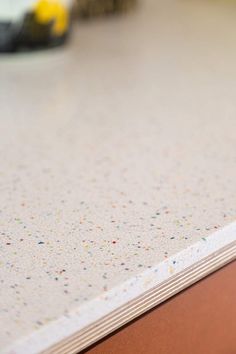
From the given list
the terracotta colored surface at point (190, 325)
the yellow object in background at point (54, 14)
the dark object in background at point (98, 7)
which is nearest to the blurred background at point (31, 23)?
the yellow object in background at point (54, 14)

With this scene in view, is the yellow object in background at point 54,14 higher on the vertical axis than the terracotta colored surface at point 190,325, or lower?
higher

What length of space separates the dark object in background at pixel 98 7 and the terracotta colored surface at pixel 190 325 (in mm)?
723

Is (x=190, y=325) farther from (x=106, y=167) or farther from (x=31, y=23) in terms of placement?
(x=31, y=23)

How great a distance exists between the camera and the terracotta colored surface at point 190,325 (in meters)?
0.46

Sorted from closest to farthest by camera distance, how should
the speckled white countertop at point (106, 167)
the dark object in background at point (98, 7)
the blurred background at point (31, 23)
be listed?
the speckled white countertop at point (106, 167) → the blurred background at point (31, 23) → the dark object in background at point (98, 7)

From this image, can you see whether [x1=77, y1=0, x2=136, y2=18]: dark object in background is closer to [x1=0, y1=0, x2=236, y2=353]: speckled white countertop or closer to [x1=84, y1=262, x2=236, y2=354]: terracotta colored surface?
[x1=0, y1=0, x2=236, y2=353]: speckled white countertop

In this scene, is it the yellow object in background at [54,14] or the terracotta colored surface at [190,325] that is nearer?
the terracotta colored surface at [190,325]

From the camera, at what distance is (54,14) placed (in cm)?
88

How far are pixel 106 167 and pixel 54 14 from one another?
40cm

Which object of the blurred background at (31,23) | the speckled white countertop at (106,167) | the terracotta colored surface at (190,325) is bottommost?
the terracotta colored surface at (190,325)

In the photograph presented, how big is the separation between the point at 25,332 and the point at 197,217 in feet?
0.64

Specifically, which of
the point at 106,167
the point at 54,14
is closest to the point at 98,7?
the point at 54,14

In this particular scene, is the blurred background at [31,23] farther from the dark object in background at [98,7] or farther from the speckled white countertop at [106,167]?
the dark object in background at [98,7]

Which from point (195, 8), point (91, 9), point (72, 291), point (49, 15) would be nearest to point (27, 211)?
point (72, 291)
